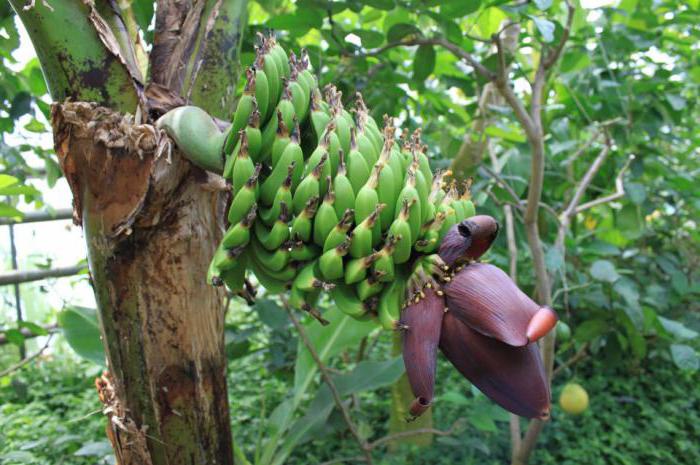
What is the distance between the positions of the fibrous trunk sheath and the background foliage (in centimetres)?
33

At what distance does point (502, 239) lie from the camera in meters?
2.00

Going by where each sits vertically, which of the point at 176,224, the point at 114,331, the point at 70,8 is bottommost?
the point at 114,331

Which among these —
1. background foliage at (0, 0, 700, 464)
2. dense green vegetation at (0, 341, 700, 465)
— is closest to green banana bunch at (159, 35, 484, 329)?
background foliage at (0, 0, 700, 464)

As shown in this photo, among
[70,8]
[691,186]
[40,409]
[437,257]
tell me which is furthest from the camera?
[40,409]

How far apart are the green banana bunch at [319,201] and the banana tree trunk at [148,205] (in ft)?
0.29

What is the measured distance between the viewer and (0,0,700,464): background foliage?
1.52 m

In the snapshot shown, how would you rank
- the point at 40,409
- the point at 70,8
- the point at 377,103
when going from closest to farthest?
the point at 70,8
the point at 377,103
the point at 40,409

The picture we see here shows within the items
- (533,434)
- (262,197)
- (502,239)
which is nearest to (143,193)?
(262,197)

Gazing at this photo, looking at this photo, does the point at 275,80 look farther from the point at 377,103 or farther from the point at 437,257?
the point at 377,103

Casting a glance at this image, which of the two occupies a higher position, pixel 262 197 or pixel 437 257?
pixel 262 197

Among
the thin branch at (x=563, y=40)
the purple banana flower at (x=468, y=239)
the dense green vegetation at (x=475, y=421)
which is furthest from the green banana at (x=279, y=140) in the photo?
the dense green vegetation at (x=475, y=421)

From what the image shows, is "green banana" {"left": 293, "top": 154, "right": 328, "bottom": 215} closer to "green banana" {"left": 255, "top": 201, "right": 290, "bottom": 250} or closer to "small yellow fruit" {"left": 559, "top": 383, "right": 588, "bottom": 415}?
"green banana" {"left": 255, "top": 201, "right": 290, "bottom": 250}

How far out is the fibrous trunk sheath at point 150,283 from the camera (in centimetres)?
80

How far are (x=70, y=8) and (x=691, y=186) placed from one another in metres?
1.83
